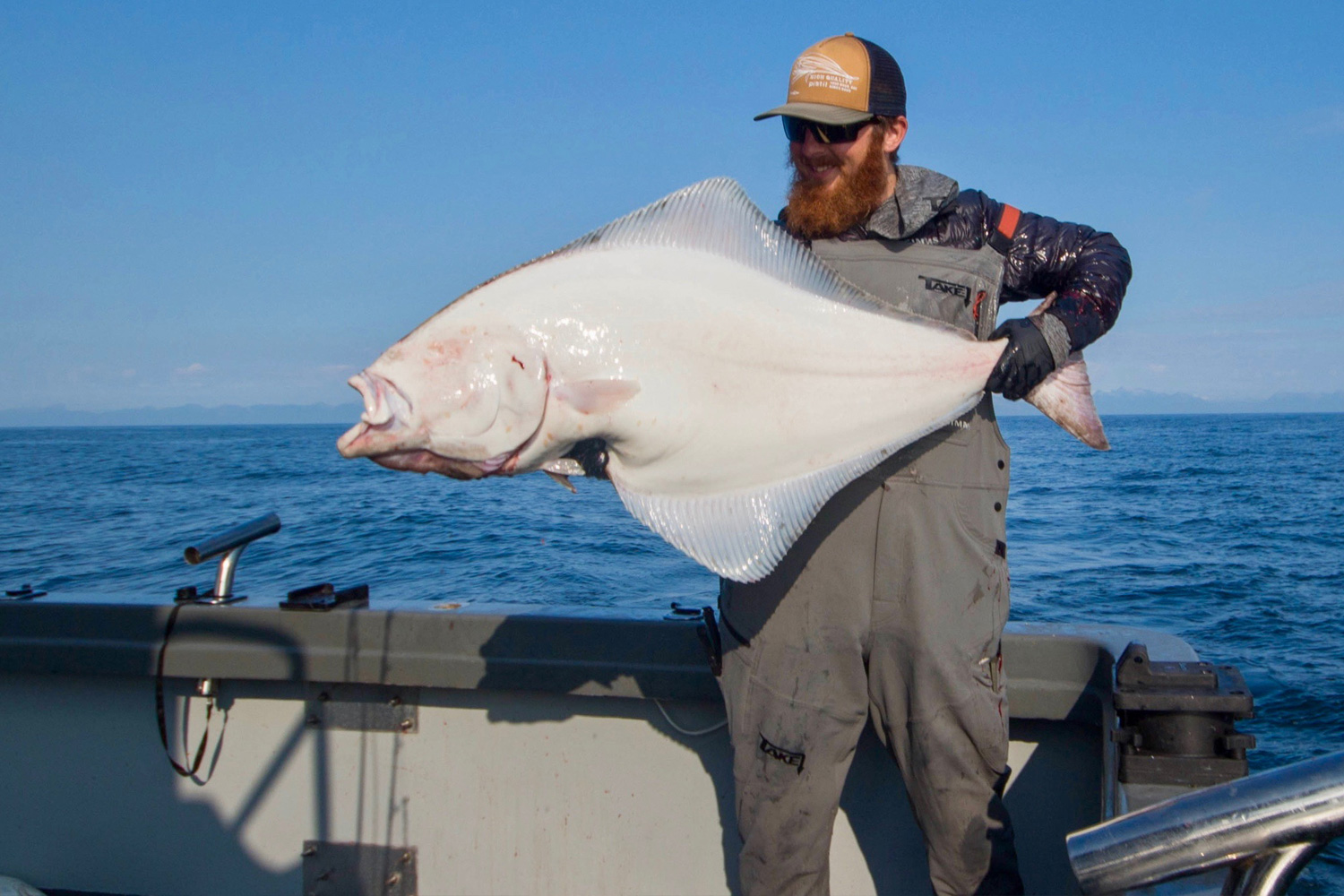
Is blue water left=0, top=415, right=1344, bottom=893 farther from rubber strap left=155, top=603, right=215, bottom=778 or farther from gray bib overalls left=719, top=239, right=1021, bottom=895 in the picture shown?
gray bib overalls left=719, top=239, right=1021, bottom=895

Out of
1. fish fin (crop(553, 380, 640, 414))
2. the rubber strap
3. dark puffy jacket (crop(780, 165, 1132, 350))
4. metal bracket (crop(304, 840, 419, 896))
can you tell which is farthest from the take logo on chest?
the rubber strap

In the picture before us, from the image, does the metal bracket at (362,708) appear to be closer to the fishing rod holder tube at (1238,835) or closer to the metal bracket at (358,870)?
the metal bracket at (358,870)

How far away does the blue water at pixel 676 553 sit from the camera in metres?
6.95

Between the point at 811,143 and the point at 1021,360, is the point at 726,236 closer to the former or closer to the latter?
the point at 811,143

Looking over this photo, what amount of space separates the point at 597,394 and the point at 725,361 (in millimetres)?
241

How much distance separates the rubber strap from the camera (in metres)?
2.70

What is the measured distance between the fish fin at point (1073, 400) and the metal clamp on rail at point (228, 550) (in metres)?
2.16

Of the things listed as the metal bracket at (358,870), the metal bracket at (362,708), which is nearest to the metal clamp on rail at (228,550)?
the metal bracket at (362,708)

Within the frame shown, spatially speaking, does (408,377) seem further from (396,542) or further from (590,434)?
(396,542)

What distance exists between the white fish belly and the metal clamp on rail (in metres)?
1.52

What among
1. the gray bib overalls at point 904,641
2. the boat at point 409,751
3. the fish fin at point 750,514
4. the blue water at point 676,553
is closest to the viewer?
the fish fin at point 750,514

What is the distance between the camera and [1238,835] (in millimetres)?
869

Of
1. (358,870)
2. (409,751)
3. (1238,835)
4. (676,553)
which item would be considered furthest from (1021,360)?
(676,553)

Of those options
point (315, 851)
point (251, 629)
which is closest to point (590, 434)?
point (251, 629)
